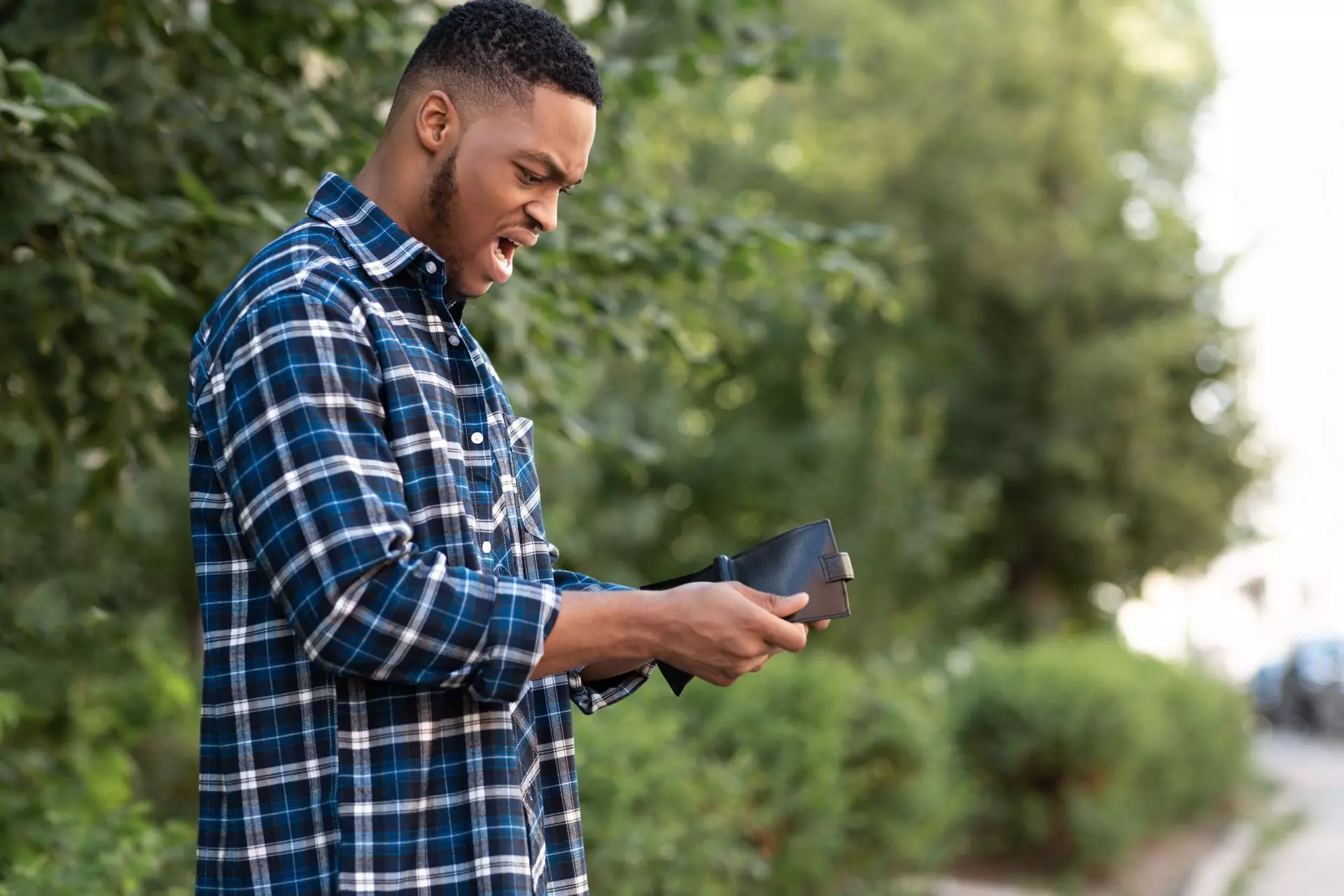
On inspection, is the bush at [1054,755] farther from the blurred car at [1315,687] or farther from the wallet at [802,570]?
the blurred car at [1315,687]

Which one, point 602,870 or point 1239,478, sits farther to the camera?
point 1239,478

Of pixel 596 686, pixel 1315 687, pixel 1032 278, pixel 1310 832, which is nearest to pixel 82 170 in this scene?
pixel 596 686

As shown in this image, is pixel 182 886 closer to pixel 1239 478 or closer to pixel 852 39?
pixel 852 39

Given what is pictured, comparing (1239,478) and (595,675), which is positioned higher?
(1239,478)

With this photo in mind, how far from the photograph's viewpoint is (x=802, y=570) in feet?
6.71

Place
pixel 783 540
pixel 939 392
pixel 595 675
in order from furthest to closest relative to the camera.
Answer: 1. pixel 939 392
2. pixel 595 675
3. pixel 783 540

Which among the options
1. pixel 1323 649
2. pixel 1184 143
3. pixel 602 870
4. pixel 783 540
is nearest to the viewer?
pixel 783 540

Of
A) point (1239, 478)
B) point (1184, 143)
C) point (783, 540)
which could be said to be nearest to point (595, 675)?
point (783, 540)

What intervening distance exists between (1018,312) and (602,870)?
1375 cm

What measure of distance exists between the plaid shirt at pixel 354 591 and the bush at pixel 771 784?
10.6ft

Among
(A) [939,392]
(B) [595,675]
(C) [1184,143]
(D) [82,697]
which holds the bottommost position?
(B) [595,675]

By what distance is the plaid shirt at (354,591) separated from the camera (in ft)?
5.80

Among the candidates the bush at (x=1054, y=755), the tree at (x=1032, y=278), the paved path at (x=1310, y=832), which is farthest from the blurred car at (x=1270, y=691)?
the bush at (x=1054, y=755)

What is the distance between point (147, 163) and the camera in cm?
407
